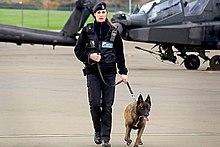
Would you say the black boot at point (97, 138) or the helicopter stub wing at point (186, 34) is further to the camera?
the helicopter stub wing at point (186, 34)

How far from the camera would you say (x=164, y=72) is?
24641 mm

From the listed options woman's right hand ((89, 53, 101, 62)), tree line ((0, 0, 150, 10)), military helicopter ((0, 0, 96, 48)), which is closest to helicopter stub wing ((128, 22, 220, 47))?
military helicopter ((0, 0, 96, 48))

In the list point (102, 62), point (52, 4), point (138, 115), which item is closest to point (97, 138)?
point (138, 115)

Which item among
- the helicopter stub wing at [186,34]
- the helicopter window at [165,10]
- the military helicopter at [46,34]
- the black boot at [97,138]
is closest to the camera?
the black boot at [97,138]

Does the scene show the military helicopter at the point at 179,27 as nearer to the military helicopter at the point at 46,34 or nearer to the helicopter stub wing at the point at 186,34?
the helicopter stub wing at the point at 186,34

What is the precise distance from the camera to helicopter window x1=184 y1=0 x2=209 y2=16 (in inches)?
1002

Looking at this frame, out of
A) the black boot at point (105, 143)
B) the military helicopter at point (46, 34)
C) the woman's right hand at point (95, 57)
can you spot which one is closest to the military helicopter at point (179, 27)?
the military helicopter at point (46, 34)

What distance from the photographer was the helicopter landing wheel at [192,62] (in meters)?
26.0

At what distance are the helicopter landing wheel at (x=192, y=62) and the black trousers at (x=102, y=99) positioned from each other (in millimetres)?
15760

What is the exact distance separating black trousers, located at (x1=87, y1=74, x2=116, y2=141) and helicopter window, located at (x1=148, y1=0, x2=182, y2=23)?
15.6 metres

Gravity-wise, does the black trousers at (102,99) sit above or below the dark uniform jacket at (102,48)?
below

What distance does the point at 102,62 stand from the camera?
10266 millimetres

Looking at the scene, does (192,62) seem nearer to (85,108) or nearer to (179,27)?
(179,27)

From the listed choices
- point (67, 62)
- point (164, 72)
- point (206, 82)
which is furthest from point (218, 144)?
point (67, 62)
